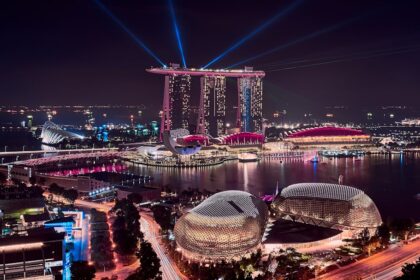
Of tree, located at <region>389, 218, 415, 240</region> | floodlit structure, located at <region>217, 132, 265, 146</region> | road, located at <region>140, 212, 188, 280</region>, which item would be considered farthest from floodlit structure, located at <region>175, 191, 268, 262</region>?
floodlit structure, located at <region>217, 132, 265, 146</region>

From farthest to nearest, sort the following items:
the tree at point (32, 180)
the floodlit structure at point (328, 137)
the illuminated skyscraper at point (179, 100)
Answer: the illuminated skyscraper at point (179, 100), the floodlit structure at point (328, 137), the tree at point (32, 180)

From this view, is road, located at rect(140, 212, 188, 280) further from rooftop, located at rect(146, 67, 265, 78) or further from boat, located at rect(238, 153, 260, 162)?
rooftop, located at rect(146, 67, 265, 78)

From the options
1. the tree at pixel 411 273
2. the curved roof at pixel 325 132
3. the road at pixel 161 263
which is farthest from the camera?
the curved roof at pixel 325 132

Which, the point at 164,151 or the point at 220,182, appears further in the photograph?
the point at 164,151

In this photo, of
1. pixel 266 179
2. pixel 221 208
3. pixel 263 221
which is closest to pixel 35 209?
pixel 221 208

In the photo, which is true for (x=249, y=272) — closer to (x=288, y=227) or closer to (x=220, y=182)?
(x=288, y=227)

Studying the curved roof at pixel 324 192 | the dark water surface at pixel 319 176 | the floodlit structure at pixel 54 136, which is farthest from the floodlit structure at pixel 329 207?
the floodlit structure at pixel 54 136

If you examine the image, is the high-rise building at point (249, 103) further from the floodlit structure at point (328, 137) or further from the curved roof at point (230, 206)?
the curved roof at point (230, 206)
